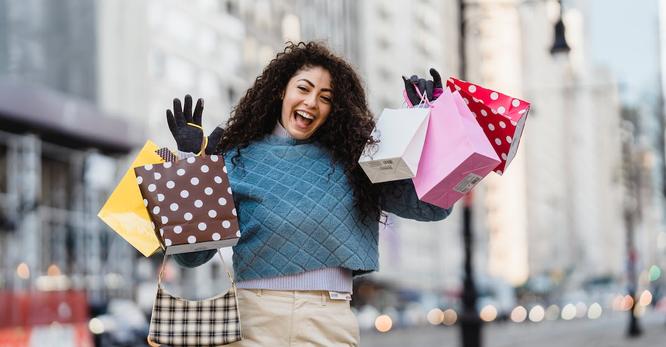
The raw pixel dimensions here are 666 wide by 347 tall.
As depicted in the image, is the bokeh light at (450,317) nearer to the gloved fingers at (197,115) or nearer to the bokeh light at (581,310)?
the bokeh light at (581,310)

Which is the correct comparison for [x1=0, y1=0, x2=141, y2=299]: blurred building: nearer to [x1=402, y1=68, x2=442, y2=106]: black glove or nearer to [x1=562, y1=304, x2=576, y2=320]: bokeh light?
[x1=562, y1=304, x2=576, y2=320]: bokeh light

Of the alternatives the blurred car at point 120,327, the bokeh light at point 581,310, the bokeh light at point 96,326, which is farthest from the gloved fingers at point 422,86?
the bokeh light at point 581,310

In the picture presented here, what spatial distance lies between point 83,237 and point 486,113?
127 feet

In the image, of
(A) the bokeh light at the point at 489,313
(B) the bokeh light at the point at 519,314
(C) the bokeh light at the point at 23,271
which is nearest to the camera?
(C) the bokeh light at the point at 23,271

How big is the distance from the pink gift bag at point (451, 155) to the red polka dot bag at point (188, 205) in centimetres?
62

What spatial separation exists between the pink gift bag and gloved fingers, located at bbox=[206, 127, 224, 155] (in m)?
0.72

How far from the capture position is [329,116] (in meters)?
4.09

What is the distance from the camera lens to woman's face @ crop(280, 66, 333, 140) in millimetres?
4027

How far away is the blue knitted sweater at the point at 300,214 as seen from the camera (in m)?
3.83

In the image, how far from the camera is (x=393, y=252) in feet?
269

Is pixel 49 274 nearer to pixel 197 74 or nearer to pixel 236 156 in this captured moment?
pixel 197 74

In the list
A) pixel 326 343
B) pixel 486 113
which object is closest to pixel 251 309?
pixel 326 343

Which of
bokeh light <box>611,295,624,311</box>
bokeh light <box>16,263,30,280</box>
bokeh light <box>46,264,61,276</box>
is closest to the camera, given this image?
bokeh light <box>16,263,30,280</box>

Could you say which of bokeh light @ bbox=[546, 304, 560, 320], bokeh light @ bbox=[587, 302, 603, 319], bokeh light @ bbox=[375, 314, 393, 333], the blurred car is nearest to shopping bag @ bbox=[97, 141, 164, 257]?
the blurred car
